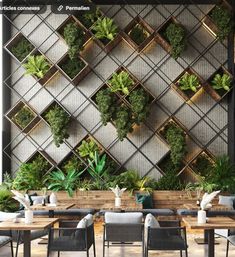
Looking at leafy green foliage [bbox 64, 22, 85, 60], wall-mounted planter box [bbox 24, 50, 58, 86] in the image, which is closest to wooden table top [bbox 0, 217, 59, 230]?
leafy green foliage [bbox 64, 22, 85, 60]

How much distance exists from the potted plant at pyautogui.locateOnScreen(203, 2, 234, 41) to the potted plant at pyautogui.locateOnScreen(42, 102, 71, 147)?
4.20 m

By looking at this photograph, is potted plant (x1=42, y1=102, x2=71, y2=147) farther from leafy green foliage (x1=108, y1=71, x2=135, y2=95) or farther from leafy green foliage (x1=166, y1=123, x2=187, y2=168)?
leafy green foliage (x1=166, y1=123, x2=187, y2=168)

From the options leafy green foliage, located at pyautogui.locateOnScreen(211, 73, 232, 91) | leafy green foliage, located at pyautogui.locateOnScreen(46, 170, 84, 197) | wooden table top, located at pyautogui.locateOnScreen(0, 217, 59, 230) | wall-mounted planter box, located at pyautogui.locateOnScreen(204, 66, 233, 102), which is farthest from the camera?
wall-mounted planter box, located at pyautogui.locateOnScreen(204, 66, 233, 102)

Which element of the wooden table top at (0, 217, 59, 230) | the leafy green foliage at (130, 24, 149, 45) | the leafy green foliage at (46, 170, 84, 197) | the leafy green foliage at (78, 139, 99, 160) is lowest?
the wooden table top at (0, 217, 59, 230)

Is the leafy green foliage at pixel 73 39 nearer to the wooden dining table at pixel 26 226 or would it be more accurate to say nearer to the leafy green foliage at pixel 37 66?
the leafy green foliage at pixel 37 66

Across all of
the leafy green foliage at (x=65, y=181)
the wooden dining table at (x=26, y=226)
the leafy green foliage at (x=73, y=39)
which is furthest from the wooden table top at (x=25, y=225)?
the leafy green foliage at (x=73, y=39)

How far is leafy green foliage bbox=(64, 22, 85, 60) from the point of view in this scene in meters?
13.6

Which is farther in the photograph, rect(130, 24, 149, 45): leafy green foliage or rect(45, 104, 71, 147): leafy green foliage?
rect(130, 24, 149, 45): leafy green foliage

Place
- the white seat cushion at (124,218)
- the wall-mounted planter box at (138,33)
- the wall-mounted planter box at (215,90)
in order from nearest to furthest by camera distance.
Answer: the white seat cushion at (124,218)
the wall-mounted planter box at (215,90)
the wall-mounted planter box at (138,33)

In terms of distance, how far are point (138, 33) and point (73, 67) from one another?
6.04 ft

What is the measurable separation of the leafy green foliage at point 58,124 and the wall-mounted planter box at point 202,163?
10.7 feet

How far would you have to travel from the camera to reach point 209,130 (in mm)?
Result: 14109

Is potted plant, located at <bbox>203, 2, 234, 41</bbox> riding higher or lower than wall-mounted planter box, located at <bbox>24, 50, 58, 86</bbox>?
higher

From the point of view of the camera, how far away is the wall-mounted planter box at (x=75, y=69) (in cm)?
1395
